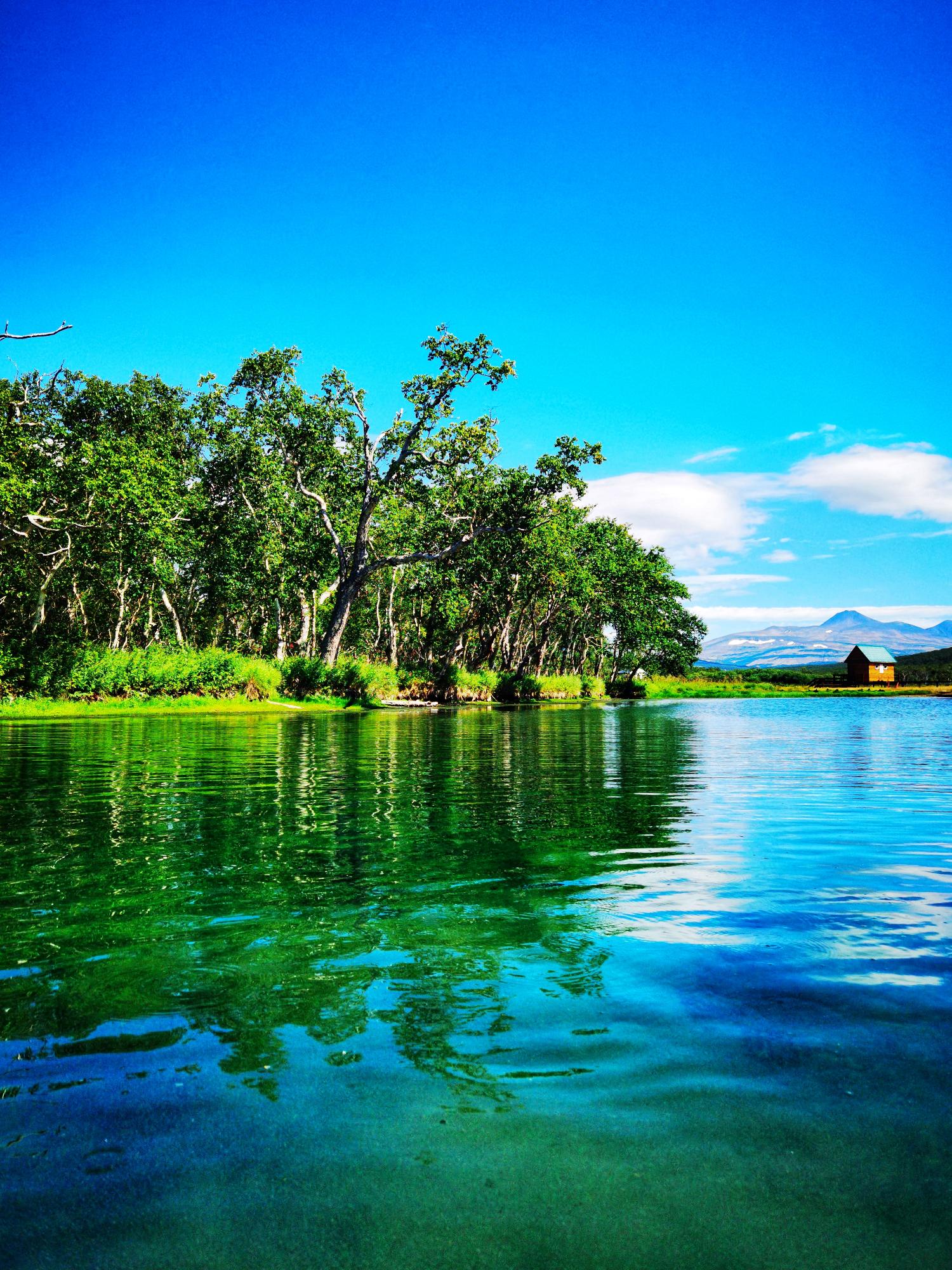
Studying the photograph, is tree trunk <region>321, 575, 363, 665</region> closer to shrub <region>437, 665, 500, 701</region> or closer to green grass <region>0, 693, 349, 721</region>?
green grass <region>0, 693, 349, 721</region>

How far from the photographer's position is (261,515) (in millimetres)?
48031

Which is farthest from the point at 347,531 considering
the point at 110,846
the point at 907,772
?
the point at 110,846

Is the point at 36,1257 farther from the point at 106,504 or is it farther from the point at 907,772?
the point at 106,504

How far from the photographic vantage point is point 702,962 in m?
4.40

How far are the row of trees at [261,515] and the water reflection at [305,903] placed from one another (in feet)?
88.9

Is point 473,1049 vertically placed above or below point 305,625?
below

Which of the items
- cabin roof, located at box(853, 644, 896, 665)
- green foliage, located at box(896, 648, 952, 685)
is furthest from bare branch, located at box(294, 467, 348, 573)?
green foliage, located at box(896, 648, 952, 685)

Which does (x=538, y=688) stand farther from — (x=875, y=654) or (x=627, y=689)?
(x=875, y=654)

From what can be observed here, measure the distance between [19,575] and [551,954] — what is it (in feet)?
153

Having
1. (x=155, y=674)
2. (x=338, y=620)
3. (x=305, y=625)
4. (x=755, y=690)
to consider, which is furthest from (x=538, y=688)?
(x=755, y=690)

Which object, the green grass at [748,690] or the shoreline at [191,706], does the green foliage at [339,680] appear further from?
the green grass at [748,690]

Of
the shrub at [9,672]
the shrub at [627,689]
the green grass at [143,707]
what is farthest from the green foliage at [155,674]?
the shrub at [627,689]

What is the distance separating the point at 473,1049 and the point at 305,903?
2.57 m

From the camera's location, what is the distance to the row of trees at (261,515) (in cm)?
3762
